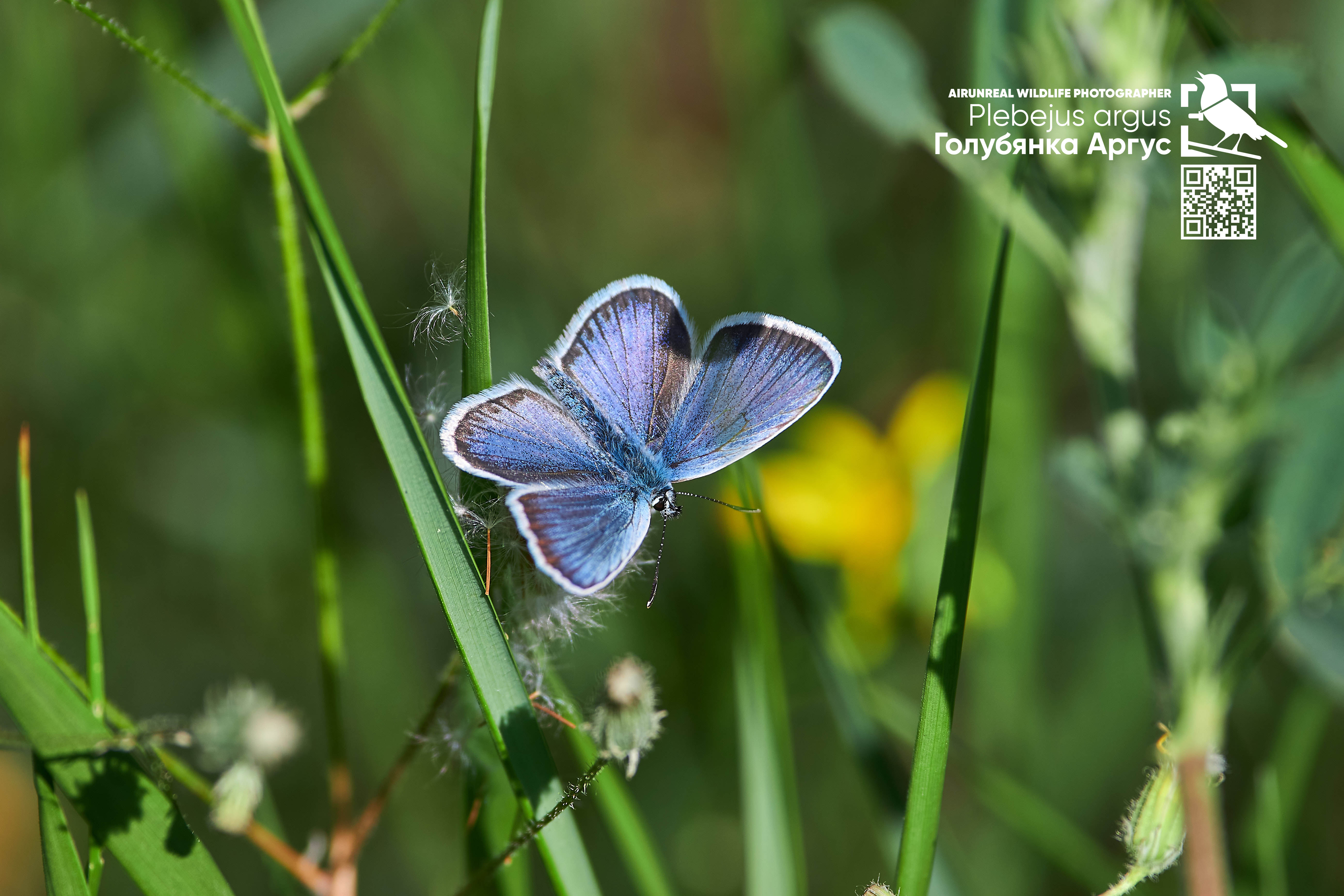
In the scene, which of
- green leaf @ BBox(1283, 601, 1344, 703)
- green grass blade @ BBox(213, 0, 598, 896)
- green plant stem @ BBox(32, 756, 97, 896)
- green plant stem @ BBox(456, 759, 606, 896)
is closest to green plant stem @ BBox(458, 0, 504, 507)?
green grass blade @ BBox(213, 0, 598, 896)

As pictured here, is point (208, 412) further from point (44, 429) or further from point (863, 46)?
point (863, 46)

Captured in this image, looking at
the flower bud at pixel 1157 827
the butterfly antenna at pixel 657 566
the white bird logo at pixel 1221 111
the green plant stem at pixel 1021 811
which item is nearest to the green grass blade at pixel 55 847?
the butterfly antenna at pixel 657 566

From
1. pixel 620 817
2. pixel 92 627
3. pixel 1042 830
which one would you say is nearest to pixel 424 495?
pixel 92 627

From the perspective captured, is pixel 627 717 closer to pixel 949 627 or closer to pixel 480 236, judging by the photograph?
pixel 949 627

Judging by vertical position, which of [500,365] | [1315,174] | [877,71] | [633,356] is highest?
[877,71]

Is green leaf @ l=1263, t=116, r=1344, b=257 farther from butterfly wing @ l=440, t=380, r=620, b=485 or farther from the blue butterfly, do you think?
butterfly wing @ l=440, t=380, r=620, b=485
